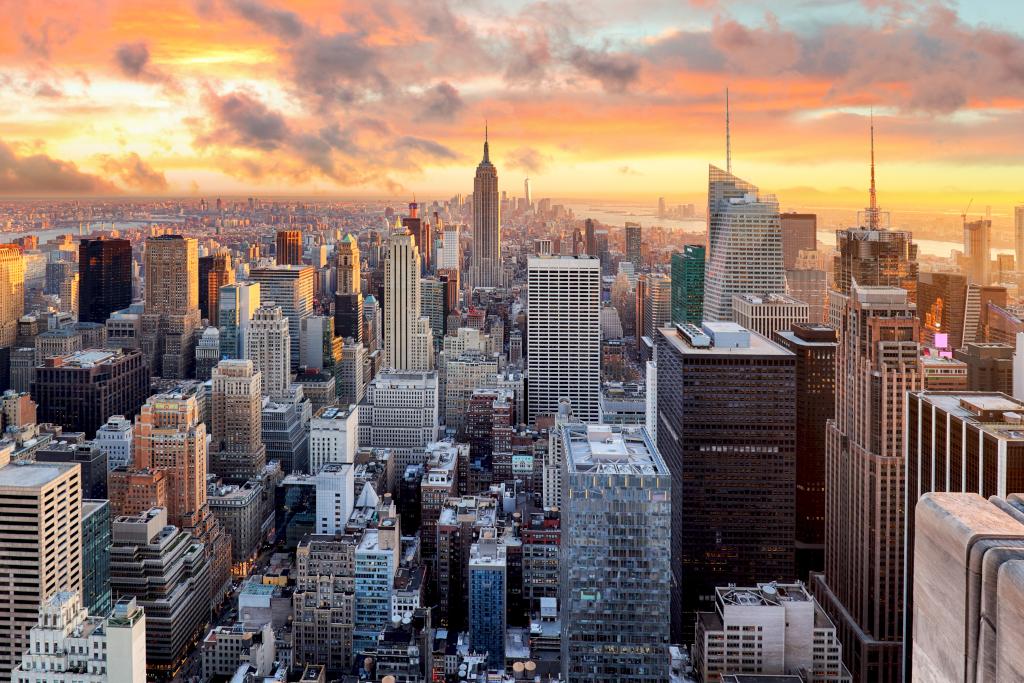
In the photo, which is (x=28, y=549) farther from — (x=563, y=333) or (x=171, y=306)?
(x=171, y=306)

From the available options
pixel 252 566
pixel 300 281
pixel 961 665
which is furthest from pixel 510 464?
pixel 961 665

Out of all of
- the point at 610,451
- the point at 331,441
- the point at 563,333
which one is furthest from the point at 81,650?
the point at 563,333

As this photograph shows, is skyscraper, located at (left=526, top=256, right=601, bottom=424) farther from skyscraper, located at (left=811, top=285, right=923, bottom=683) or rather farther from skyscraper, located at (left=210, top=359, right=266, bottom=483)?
skyscraper, located at (left=811, top=285, right=923, bottom=683)

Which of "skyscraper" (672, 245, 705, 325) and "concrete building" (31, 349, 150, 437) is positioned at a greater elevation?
"skyscraper" (672, 245, 705, 325)

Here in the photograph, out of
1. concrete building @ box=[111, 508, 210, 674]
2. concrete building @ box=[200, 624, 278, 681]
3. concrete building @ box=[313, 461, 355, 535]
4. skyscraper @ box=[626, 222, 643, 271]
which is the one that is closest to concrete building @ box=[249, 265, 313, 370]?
skyscraper @ box=[626, 222, 643, 271]

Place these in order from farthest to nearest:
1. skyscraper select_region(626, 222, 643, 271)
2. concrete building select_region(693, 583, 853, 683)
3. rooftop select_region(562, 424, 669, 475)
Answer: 1. skyscraper select_region(626, 222, 643, 271)
2. concrete building select_region(693, 583, 853, 683)
3. rooftop select_region(562, 424, 669, 475)

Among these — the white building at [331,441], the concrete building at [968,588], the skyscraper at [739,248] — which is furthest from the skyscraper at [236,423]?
the concrete building at [968,588]

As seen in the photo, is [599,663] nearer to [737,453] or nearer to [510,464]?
[737,453]
